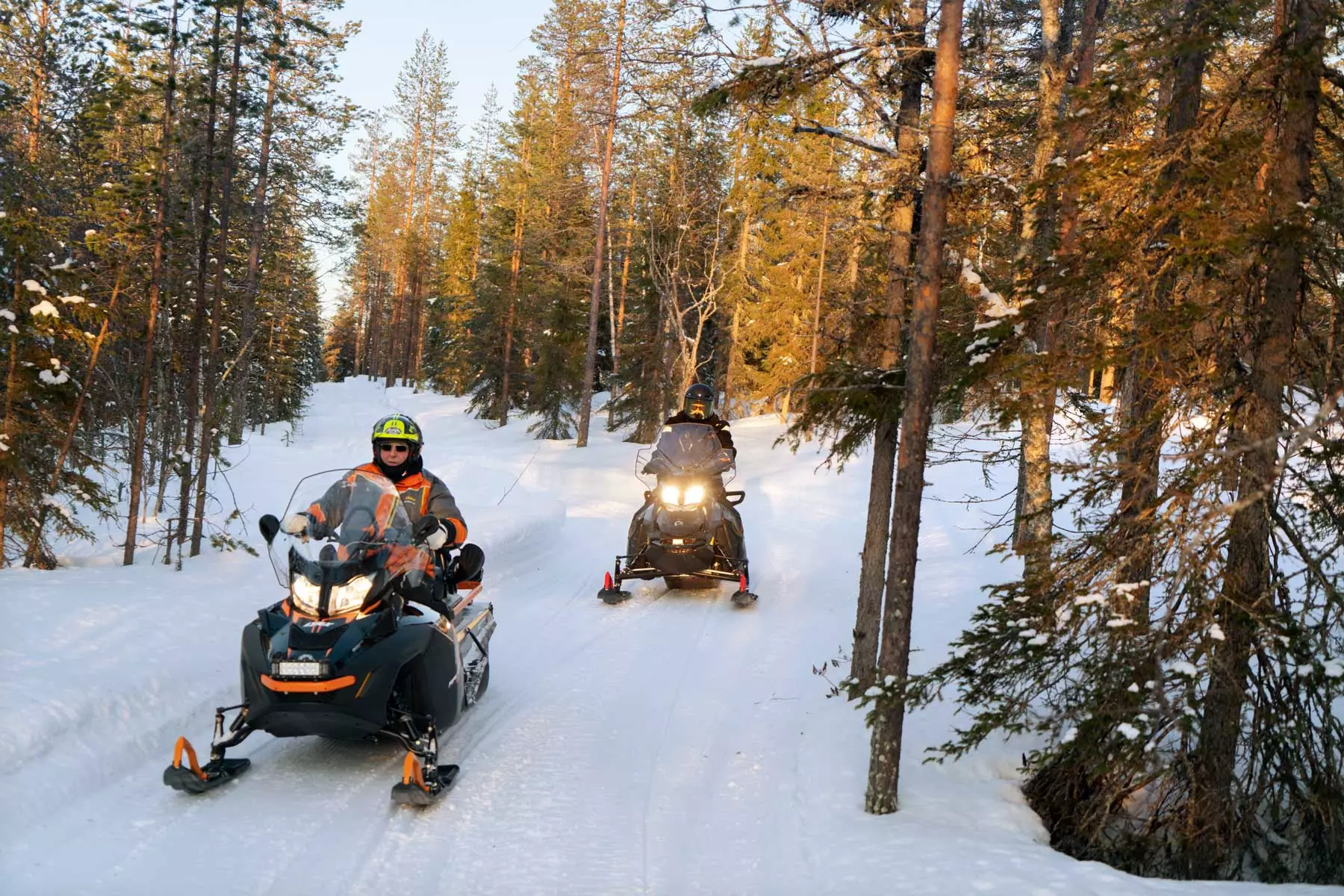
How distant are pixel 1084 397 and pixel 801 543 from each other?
9.64 metres

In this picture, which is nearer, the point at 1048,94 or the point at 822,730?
the point at 822,730

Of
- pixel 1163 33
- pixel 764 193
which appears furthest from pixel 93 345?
pixel 1163 33

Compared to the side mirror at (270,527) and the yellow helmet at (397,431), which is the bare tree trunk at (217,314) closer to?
the yellow helmet at (397,431)

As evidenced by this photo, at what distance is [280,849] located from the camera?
15.5 ft

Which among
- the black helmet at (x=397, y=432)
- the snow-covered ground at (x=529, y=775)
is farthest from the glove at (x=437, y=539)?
the snow-covered ground at (x=529, y=775)

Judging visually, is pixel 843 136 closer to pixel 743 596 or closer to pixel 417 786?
pixel 417 786

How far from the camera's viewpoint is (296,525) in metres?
5.78

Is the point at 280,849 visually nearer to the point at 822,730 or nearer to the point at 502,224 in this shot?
the point at 822,730

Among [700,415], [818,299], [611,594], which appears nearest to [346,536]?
[611,594]

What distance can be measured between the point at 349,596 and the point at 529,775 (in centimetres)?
170

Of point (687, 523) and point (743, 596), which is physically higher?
point (687, 523)

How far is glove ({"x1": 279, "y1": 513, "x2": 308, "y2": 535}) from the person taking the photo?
18.9ft

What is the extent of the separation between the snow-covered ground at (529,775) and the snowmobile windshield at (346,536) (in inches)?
51.1

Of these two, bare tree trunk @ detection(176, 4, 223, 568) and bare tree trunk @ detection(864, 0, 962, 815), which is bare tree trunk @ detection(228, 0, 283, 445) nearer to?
bare tree trunk @ detection(176, 4, 223, 568)
